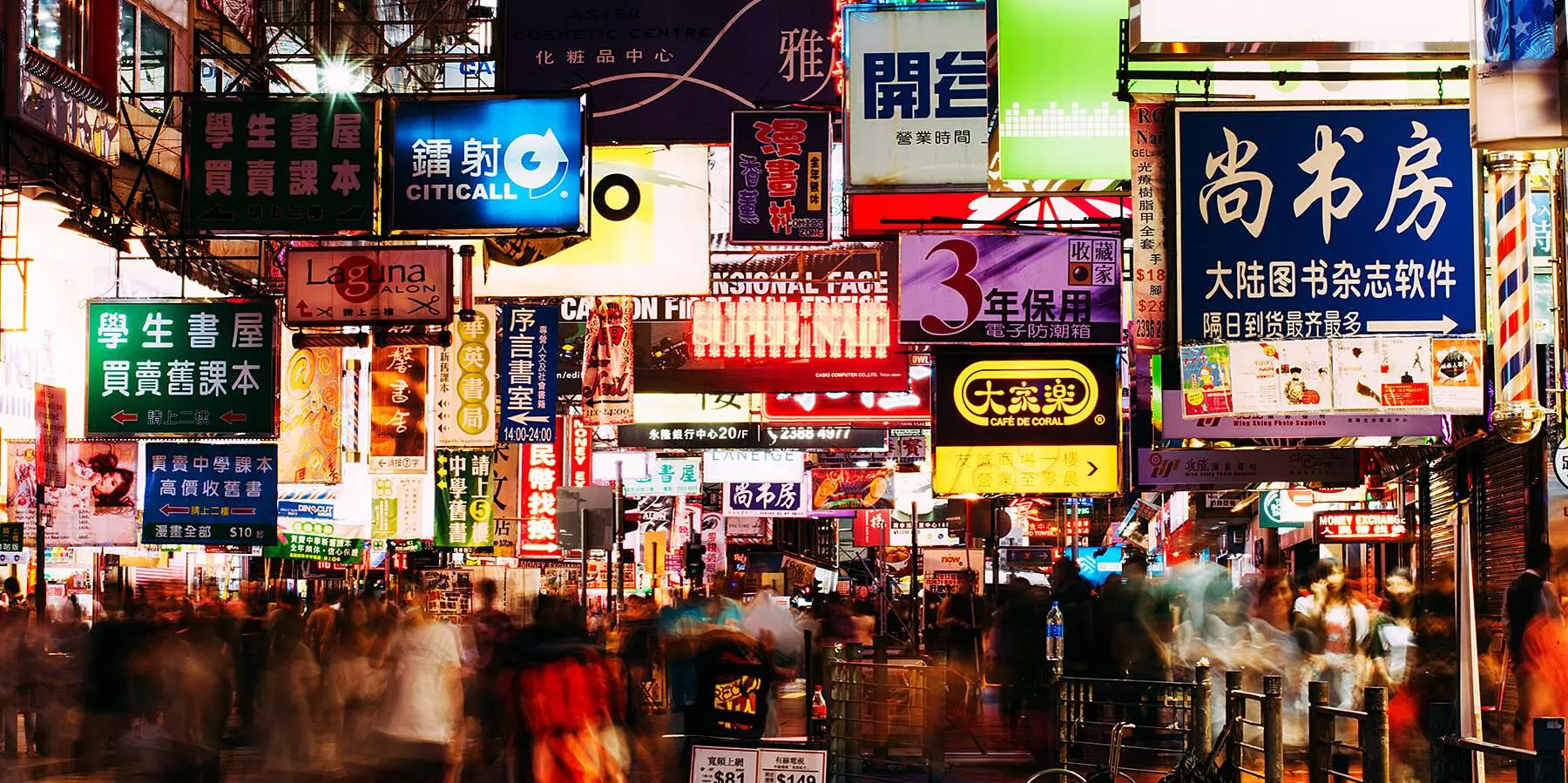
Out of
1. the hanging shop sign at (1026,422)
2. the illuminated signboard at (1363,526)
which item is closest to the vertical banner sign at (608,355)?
the hanging shop sign at (1026,422)

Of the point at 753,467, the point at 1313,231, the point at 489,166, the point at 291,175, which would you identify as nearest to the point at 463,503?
the point at 753,467

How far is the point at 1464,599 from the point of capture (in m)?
9.08

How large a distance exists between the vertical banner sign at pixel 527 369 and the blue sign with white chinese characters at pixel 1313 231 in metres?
11.6

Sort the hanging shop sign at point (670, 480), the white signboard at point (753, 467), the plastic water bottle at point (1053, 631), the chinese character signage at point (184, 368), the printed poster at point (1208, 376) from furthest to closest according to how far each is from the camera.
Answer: the hanging shop sign at point (670, 480), the white signboard at point (753, 467), the plastic water bottle at point (1053, 631), the chinese character signage at point (184, 368), the printed poster at point (1208, 376)

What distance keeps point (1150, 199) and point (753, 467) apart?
→ 886 inches

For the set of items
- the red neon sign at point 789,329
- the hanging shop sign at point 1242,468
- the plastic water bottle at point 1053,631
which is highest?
the red neon sign at point 789,329

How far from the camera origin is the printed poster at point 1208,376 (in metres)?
12.1

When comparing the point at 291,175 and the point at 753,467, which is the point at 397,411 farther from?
the point at 753,467

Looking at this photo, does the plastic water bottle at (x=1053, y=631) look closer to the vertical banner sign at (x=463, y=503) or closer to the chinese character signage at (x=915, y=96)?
the chinese character signage at (x=915, y=96)

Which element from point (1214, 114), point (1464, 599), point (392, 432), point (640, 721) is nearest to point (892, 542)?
point (392, 432)

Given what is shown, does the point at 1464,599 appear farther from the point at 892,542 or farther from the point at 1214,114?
the point at 892,542

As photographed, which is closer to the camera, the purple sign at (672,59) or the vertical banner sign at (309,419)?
the purple sign at (672,59)

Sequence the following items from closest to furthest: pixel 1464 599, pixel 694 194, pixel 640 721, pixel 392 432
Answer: pixel 1464 599
pixel 694 194
pixel 640 721
pixel 392 432

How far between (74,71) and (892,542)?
2507cm
